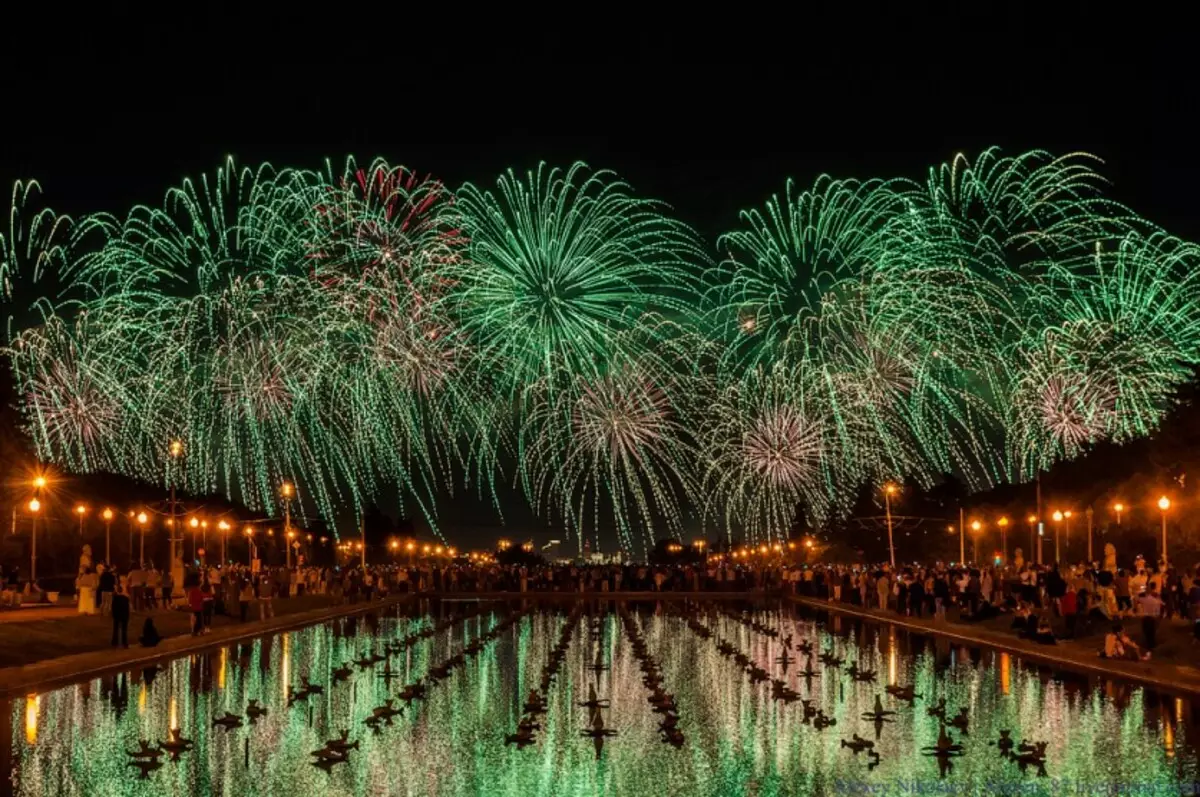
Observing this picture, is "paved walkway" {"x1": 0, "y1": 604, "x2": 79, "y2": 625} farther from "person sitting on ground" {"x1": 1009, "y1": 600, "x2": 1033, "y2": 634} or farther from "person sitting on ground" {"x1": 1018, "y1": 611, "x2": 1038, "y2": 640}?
"person sitting on ground" {"x1": 1009, "y1": 600, "x2": 1033, "y2": 634}

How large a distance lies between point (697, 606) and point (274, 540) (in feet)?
198

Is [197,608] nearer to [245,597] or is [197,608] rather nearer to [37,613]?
[37,613]

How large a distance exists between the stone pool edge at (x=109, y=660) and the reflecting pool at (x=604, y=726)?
67cm

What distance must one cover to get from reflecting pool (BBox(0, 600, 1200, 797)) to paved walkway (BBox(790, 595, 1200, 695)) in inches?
30.8

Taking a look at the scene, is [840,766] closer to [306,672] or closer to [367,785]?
[367,785]

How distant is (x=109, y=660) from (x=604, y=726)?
1412 cm

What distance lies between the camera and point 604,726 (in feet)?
66.8

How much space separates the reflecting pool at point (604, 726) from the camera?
50.8 ft

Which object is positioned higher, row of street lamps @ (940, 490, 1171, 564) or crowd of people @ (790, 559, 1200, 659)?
row of street lamps @ (940, 490, 1171, 564)

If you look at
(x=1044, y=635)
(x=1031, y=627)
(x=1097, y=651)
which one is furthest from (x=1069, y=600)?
(x=1097, y=651)

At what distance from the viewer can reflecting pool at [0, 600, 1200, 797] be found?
15469 millimetres

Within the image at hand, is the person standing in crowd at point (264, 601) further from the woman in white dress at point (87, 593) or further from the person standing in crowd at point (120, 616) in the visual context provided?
the person standing in crowd at point (120, 616)

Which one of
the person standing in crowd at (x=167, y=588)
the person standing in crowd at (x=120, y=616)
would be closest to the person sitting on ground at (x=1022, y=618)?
the person standing in crowd at (x=120, y=616)

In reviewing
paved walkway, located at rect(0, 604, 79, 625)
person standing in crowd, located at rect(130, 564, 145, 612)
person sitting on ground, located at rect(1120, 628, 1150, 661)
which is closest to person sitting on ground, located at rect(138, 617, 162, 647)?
paved walkway, located at rect(0, 604, 79, 625)
